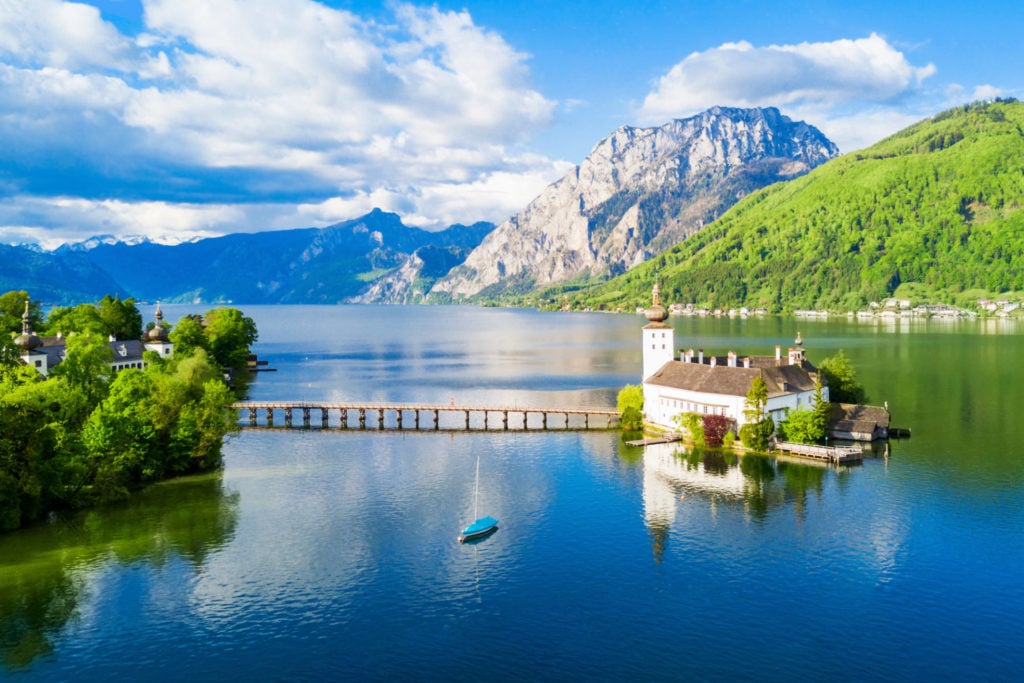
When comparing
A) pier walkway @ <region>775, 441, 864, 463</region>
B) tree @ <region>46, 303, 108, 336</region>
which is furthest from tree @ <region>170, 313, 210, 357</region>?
pier walkway @ <region>775, 441, 864, 463</region>

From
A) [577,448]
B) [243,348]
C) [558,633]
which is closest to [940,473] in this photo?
[577,448]

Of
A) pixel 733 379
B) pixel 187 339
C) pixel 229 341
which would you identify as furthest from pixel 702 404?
pixel 229 341

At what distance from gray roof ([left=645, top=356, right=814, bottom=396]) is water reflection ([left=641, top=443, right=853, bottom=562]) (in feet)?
26.0

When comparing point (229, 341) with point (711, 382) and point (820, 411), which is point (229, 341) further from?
point (820, 411)

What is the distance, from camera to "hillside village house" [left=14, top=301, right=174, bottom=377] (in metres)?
101

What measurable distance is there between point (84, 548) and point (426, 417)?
62.3 metres

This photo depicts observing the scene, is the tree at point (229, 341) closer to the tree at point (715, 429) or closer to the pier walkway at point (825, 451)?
the tree at point (715, 429)

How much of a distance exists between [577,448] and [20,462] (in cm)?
5668

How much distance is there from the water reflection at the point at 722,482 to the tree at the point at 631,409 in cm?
1149

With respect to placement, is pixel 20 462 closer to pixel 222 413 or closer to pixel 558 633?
pixel 222 413

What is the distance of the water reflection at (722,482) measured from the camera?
6378 cm

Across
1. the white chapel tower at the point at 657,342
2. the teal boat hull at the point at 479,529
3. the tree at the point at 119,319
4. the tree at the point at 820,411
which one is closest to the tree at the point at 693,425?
the white chapel tower at the point at 657,342

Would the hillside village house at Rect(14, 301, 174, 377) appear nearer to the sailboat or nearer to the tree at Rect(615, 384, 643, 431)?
the sailboat

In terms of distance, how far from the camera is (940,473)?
2945 inches
